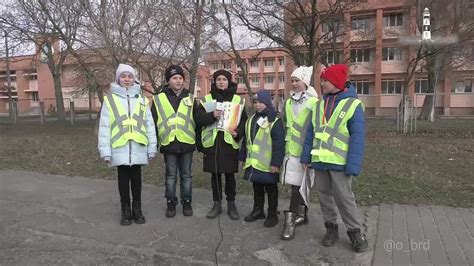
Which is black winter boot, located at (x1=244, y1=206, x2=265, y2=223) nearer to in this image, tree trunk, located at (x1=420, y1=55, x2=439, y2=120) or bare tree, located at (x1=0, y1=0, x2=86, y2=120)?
bare tree, located at (x1=0, y1=0, x2=86, y2=120)

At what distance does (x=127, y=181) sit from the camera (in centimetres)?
499

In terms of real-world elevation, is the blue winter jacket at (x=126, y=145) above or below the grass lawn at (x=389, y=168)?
above

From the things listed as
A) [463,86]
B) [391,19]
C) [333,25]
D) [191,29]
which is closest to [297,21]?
[333,25]

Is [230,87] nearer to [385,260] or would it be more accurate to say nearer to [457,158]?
[385,260]

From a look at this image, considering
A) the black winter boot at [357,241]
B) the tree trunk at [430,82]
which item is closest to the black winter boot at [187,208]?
the black winter boot at [357,241]

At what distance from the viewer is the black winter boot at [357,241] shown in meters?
4.02

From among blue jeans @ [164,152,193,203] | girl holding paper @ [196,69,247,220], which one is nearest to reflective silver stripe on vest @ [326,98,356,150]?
girl holding paper @ [196,69,247,220]

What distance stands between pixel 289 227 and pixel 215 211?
3.67 ft

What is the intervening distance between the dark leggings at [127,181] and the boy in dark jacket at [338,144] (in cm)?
209

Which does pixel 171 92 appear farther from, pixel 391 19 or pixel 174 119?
pixel 391 19

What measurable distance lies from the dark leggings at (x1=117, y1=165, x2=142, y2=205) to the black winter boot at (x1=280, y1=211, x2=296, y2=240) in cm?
181

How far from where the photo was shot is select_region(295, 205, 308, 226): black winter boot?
4743 millimetres

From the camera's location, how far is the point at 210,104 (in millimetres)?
4934

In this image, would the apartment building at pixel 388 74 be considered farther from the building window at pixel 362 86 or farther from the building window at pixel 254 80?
the building window at pixel 254 80
